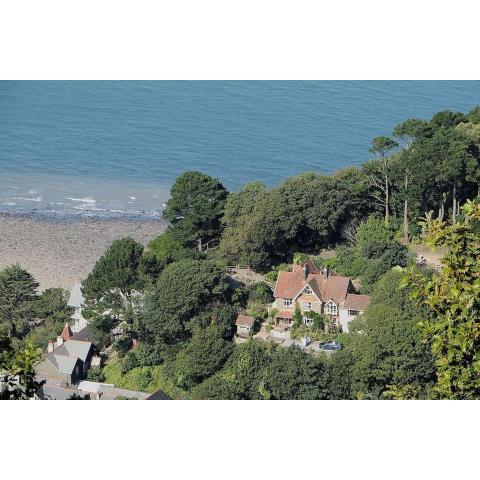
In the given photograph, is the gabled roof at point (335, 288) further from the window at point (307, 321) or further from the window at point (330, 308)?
the window at point (307, 321)

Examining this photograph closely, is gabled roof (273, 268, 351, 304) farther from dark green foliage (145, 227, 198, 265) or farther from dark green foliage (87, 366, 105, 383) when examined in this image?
dark green foliage (87, 366, 105, 383)

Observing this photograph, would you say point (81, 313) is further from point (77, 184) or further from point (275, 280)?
point (77, 184)

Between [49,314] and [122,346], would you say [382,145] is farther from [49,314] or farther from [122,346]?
[49,314]

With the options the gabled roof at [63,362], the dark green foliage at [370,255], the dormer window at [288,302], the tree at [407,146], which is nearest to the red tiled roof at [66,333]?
the gabled roof at [63,362]

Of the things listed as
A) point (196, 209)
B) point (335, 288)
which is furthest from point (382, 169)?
point (196, 209)

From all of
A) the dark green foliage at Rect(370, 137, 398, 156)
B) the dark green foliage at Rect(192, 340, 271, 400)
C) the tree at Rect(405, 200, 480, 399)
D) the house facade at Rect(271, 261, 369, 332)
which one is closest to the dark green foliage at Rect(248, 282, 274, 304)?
the house facade at Rect(271, 261, 369, 332)
